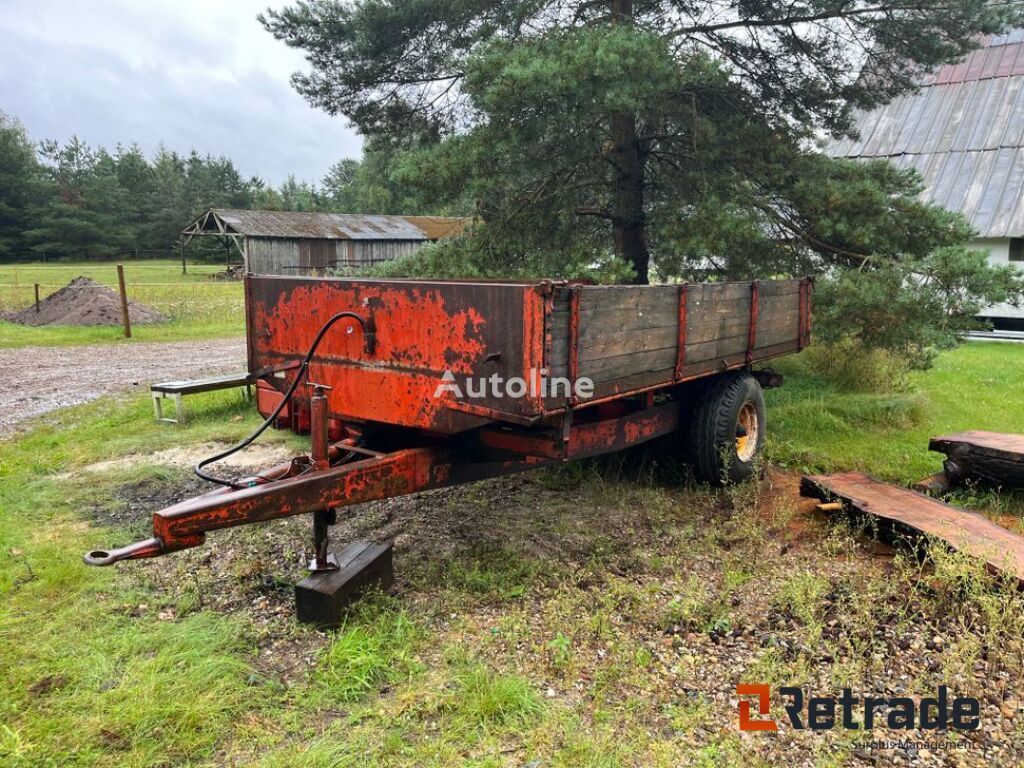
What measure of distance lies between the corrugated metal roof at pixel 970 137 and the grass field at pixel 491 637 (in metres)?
14.9

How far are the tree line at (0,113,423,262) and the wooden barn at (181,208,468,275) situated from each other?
383 centimetres

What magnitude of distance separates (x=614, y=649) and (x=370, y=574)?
4.01ft

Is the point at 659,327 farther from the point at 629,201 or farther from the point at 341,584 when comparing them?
the point at 629,201

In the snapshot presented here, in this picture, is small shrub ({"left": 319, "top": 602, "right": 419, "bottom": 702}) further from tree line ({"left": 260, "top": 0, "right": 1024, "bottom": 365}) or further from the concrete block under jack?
tree line ({"left": 260, "top": 0, "right": 1024, "bottom": 365})

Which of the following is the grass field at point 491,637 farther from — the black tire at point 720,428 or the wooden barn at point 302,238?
the wooden barn at point 302,238

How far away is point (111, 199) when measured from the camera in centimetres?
4434

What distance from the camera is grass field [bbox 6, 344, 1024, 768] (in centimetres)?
251

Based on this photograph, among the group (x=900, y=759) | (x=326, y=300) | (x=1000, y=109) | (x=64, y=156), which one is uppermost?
(x=64, y=156)

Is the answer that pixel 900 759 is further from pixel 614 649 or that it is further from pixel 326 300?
pixel 326 300

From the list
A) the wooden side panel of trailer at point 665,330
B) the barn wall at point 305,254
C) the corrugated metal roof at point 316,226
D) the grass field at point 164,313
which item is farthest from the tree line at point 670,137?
the barn wall at point 305,254

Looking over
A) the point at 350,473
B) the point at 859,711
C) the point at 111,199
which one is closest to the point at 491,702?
the point at 350,473

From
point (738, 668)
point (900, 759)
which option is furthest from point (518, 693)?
point (900, 759)

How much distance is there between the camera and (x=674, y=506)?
4910 mm

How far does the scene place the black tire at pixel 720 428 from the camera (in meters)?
4.92
